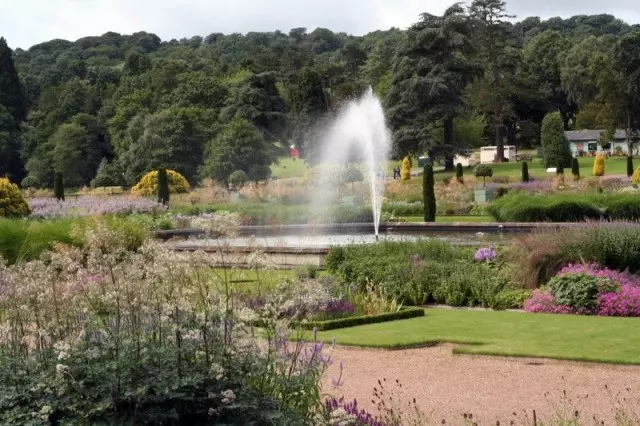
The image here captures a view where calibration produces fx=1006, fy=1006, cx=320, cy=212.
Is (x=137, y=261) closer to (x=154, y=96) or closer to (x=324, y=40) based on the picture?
(x=154, y=96)

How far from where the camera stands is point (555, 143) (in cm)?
5188

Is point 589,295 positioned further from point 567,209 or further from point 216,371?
point 567,209

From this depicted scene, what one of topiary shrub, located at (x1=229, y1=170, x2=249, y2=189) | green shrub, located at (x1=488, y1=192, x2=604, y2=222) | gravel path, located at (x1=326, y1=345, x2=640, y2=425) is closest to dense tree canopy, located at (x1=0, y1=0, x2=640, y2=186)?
topiary shrub, located at (x1=229, y1=170, x2=249, y2=189)

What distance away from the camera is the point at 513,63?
217 ft

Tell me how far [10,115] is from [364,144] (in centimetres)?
5146

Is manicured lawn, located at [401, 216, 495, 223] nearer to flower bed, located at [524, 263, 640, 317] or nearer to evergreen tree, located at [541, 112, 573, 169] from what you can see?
flower bed, located at [524, 263, 640, 317]

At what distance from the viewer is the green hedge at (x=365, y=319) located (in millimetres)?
11680

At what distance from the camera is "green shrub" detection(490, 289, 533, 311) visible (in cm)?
1348

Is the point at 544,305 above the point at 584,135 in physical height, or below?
below

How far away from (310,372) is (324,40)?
150067 mm

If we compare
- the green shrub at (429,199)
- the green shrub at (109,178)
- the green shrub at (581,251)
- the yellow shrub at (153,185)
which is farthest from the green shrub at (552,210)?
the green shrub at (109,178)

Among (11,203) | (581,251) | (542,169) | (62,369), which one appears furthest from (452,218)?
(62,369)

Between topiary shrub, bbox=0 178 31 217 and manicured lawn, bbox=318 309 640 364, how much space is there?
1932cm

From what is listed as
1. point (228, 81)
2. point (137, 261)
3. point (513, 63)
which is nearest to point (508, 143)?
point (513, 63)
